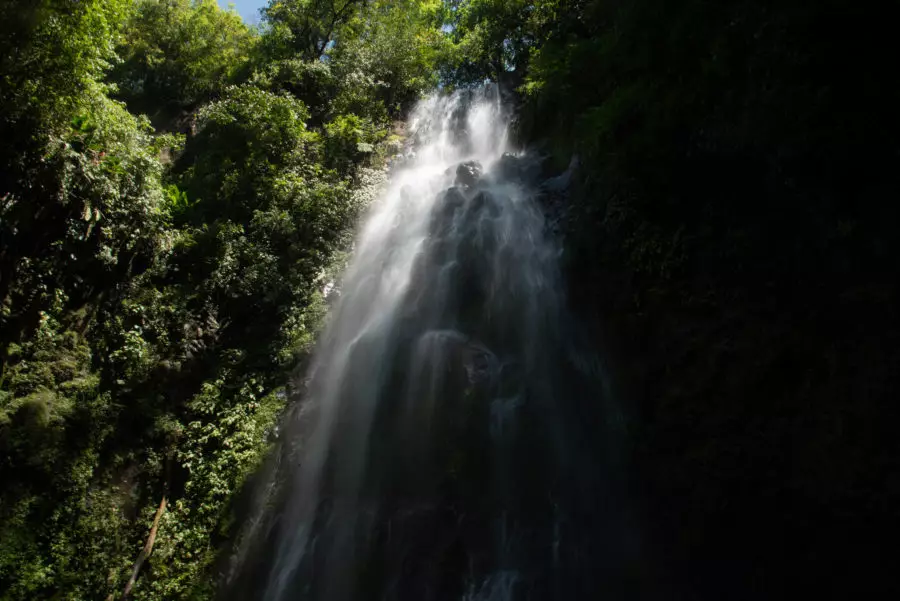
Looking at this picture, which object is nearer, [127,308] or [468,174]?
[127,308]

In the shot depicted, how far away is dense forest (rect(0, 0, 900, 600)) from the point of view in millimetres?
5352

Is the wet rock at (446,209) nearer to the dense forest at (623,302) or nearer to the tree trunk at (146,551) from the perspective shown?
the dense forest at (623,302)

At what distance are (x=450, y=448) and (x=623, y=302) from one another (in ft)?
12.1

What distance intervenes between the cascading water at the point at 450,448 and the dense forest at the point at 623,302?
676 mm

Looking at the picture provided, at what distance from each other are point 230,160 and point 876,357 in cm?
1537

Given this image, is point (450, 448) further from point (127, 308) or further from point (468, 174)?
point (468, 174)

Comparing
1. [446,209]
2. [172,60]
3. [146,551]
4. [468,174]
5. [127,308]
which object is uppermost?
[172,60]

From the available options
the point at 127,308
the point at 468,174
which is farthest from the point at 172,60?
the point at 127,308

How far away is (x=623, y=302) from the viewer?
309 inches

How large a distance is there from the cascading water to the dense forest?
676 millimetres

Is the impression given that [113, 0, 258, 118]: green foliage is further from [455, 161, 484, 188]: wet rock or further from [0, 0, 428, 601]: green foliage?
[455, 161, 484, 188]: wet rock

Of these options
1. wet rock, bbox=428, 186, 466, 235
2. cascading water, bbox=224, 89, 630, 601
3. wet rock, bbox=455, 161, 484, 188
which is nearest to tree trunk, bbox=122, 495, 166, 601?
cascading water, bbox=224, 89, 630, 601

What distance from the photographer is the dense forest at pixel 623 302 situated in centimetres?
535

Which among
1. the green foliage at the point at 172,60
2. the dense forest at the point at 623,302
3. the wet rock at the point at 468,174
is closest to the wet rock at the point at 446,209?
the wet rock at the point at 468,174
